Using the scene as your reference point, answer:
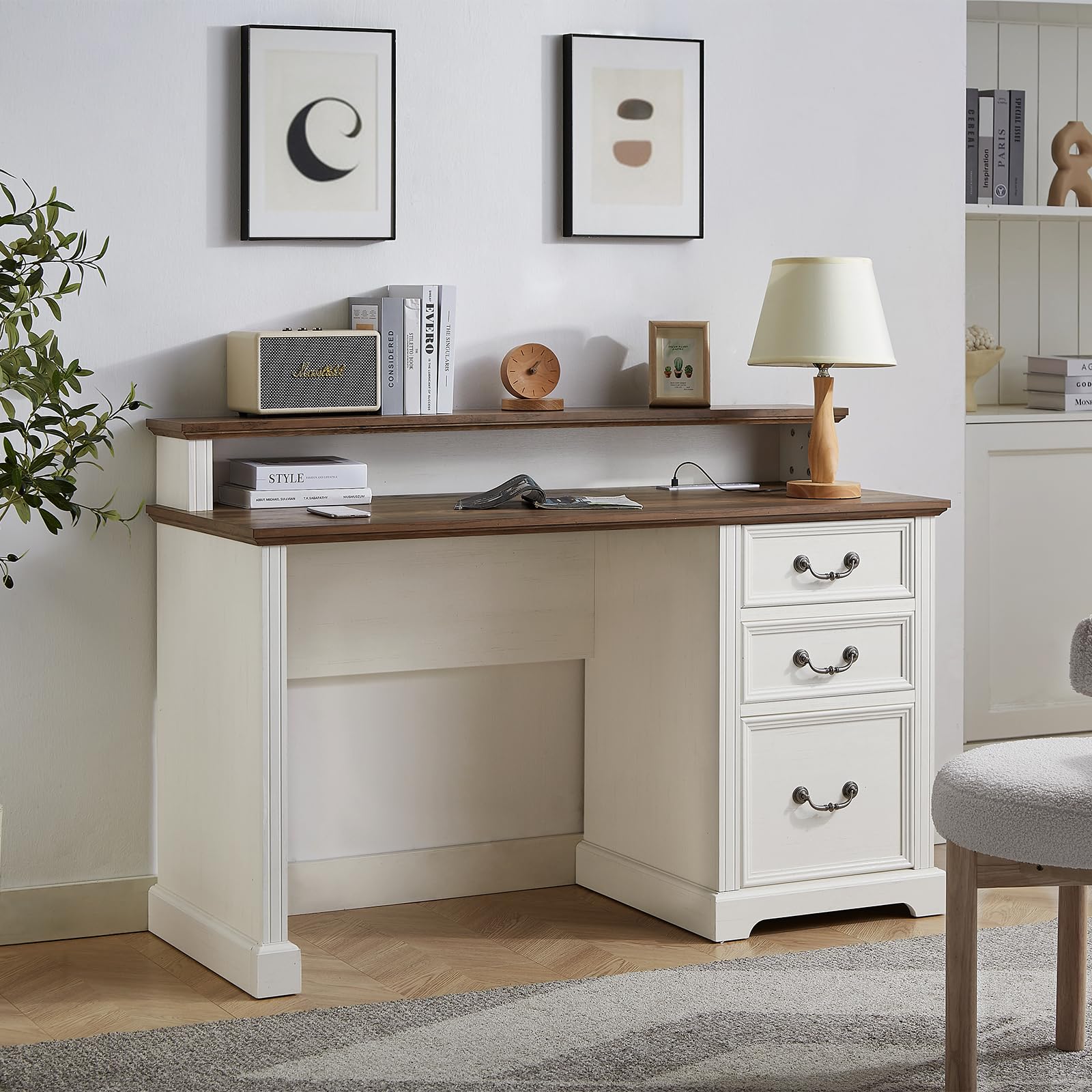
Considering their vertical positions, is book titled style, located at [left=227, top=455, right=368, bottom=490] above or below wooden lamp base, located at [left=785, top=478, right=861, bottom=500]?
above

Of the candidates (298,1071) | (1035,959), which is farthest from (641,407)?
(298,1071)

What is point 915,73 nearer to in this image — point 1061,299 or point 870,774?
point 1061,299

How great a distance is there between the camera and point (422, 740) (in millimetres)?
3336

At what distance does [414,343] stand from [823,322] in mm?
771

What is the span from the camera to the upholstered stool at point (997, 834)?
6.90ft

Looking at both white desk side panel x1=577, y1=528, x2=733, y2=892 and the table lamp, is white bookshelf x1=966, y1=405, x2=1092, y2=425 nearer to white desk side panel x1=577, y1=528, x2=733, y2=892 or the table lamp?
the table lamp

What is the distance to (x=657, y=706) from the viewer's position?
126 inches

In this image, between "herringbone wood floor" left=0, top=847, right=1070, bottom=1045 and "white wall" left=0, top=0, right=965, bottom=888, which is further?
"white wall" left=0, top=0, right=965, bottom=888

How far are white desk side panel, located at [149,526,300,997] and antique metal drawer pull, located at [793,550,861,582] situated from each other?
962mm

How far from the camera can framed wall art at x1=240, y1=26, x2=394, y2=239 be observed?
10.00 ft

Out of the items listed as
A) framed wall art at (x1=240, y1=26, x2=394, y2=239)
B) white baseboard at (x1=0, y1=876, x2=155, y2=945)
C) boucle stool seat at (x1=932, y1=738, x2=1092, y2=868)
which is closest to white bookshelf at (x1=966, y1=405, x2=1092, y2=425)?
framed wall art at (x1=240, y1=26, x2=394, y2=239)

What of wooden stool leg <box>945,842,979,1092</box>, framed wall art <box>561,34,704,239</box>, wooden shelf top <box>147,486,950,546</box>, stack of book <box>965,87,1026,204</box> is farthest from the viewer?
stack of book <box>965,87,1026,204</box>

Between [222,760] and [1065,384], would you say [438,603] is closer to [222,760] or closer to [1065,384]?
[222,760]

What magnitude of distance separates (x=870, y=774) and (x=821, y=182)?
4.18 feet
